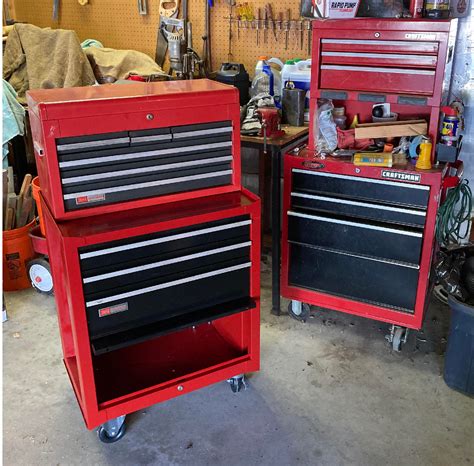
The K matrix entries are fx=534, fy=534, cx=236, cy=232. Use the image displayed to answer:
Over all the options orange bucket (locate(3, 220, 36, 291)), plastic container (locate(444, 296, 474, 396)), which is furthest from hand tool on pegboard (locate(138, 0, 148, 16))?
plastic container (locate(444, 296, 474, 396))

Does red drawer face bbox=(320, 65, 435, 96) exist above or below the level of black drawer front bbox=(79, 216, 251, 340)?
above

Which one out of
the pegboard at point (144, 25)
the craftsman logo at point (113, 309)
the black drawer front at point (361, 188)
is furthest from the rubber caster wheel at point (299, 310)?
the pegboard at point (144, 25)

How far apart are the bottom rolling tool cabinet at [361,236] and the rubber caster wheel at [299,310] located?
11 cm

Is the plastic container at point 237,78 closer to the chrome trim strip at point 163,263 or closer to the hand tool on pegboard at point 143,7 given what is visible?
the hand tool on pegboard at point 143,7

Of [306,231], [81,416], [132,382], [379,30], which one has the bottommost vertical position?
[81,416]

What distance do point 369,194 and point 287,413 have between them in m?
0.87

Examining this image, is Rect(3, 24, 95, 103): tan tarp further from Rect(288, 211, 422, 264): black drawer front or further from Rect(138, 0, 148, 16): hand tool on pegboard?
Rect(288, 211, 422, 264): black drawer front

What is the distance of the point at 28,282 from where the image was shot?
9.02ft

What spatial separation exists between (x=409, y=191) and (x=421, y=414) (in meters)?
0.80

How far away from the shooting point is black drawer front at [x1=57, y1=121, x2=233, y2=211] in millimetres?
1513

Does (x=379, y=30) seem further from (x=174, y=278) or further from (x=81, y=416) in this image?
(x=81, y=416)

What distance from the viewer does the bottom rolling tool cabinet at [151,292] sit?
1539 millimetres

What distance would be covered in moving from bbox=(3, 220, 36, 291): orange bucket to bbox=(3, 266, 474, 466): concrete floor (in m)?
0.44

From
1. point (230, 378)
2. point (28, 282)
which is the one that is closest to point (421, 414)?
point (230, 378)
